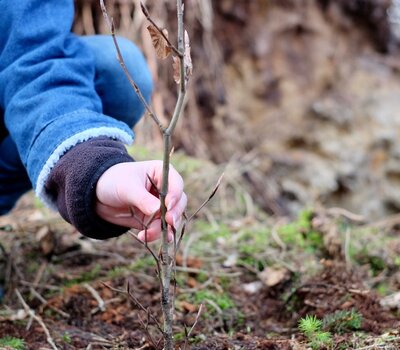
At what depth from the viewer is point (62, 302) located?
1.32 m

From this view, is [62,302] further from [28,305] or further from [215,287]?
[215,287]

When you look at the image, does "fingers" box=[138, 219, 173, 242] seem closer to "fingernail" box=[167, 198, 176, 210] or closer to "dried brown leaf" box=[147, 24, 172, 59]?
"fingernail" box=[167, 198, 176, 210]

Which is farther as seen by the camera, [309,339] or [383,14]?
[383,14]

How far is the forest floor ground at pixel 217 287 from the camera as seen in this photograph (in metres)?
1.09

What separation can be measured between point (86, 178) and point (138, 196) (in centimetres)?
11

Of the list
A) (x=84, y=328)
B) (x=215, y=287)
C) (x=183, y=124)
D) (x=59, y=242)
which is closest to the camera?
(x=84, y=328)

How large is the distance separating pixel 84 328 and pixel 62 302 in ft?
0.41

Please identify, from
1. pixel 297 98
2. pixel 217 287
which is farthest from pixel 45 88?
pixel 297 98

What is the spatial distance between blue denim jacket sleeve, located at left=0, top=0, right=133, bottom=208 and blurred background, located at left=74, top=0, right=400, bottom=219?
1791 mm

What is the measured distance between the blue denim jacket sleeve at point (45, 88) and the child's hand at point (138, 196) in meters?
0.13

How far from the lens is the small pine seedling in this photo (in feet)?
3.18

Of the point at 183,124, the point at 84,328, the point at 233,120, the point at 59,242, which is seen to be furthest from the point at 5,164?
the point at 233,120

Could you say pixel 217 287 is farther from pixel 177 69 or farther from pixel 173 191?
pixel 177 69

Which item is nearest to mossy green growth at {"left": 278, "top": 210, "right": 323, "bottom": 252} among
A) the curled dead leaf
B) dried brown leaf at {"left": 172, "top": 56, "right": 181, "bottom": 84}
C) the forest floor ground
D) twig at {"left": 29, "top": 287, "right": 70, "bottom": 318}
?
the forest floor ground
